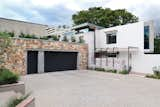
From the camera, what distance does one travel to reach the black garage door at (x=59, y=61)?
18.9m

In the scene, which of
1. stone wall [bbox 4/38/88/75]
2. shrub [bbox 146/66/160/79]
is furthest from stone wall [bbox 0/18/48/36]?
shrub [bbox 146/66/160/79]

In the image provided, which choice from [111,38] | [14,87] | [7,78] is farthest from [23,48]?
[111,38]

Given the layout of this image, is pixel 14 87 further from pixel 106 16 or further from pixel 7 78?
pixel 106 16

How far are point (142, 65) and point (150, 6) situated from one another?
6.14 m

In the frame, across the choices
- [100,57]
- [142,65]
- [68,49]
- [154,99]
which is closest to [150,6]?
[142,65]

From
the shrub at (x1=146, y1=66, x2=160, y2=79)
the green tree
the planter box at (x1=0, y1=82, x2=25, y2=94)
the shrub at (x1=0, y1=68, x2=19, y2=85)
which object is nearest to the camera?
the planter box at (x1=0, y1=82, x2=25, y2=94)

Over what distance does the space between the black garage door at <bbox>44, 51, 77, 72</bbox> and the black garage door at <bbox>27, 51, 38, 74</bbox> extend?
45.5 inches

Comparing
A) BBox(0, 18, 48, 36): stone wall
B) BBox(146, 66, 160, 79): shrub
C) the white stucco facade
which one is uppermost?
BBox(0, 18, 48, 36): stone wall

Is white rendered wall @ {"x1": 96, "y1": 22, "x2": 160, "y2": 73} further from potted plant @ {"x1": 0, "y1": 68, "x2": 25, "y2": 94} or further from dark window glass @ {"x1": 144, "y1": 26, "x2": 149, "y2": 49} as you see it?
potted plant @ {"x1": 0, "y1": 68, "x2": 25, "y2": 94}

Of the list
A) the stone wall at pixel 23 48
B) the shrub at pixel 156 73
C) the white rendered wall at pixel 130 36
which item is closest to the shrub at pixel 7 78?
the stone wall at pixel 23 48

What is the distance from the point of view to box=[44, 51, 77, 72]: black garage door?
1895 cm

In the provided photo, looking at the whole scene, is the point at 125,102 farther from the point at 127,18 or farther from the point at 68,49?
the point at 127,18

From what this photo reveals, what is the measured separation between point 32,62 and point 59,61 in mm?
3341

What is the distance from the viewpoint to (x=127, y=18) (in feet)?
113
